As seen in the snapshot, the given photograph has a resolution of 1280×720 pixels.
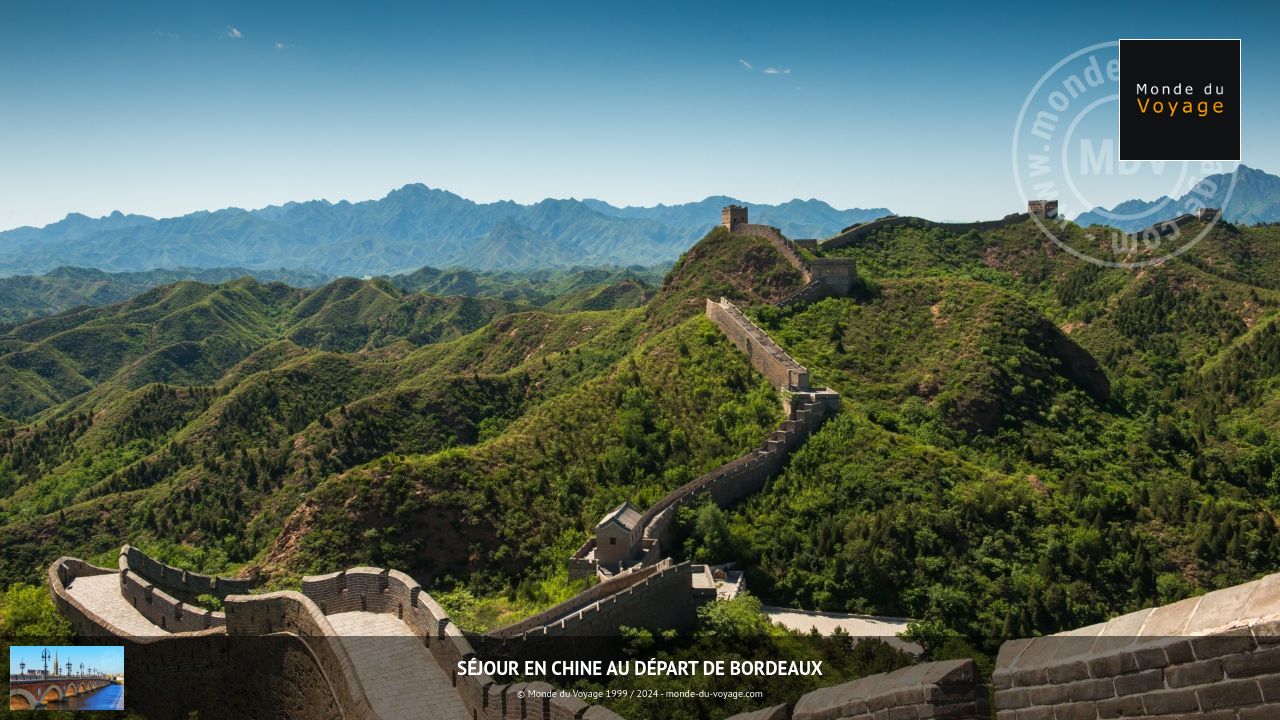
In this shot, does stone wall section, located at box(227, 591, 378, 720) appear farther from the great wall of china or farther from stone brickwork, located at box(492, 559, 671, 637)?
stone brickwork, located at box(492, 559, 671, 637)

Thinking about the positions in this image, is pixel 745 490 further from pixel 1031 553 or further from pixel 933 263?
pixel 933 263

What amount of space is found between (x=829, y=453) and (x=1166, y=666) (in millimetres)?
37621

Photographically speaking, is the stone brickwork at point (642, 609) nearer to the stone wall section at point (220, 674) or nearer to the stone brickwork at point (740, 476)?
the stone brickwork at point (740, 476)

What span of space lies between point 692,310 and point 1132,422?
32.5m

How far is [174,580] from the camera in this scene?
26453 millimetres

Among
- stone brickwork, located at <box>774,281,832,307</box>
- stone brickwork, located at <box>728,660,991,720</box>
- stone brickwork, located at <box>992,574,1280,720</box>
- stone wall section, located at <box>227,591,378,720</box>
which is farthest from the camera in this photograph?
stone brickwork, located at <box>774,281,832,307</box>

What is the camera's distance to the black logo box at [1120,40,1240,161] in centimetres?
3809

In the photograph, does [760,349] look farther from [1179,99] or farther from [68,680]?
[68,680]

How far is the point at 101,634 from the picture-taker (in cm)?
2102

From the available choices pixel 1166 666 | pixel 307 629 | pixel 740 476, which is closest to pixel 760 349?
pixel 740 476

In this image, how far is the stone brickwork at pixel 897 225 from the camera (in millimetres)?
88012

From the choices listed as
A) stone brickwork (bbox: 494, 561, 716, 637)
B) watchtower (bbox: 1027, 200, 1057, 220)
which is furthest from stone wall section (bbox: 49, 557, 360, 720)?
watchtower (bbox: 1027, 200, 1057, 220)

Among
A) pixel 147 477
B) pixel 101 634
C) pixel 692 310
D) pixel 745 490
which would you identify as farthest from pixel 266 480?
pixel 101 634

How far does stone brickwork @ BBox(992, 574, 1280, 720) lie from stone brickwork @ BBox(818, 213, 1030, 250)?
80640 millimetres
